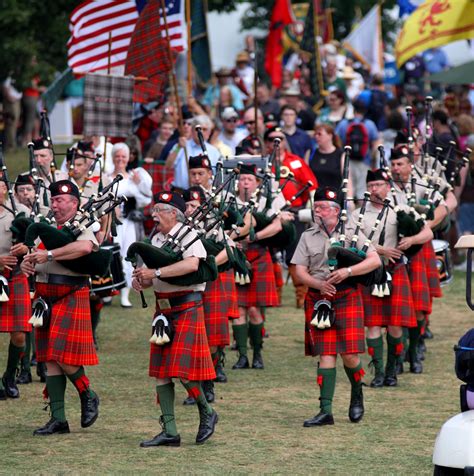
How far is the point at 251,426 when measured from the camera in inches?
354

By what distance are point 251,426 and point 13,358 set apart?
1.92 metres

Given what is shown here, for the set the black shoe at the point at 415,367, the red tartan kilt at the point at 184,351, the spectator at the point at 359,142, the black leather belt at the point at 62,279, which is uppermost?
the spectator at the point at 359,142

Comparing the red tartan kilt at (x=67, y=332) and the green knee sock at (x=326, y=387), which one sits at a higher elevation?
the red tartan kilt at (x=67, y=332)

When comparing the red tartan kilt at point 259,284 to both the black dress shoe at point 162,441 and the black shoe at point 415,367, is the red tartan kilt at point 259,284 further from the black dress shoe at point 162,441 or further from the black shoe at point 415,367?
the black dress shoe at point 162,441

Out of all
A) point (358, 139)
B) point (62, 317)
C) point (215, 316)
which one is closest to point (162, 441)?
point (62, 317)

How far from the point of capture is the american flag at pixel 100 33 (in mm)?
14297

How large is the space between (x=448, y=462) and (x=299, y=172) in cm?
779

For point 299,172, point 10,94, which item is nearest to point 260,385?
point 299,172

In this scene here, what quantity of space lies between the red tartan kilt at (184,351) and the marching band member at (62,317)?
0.56 m

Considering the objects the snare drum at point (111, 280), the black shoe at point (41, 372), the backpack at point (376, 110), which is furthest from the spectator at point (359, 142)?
the black shoe at point (41, 372)

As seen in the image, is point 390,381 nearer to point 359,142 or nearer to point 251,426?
point 251,426

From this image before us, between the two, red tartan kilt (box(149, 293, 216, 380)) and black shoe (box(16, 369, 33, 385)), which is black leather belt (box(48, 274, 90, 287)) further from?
black shoe (box(16, 369, 33, 385))

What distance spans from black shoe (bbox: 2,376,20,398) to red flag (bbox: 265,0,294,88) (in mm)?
14455

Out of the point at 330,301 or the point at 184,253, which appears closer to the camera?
the point at 184,253
